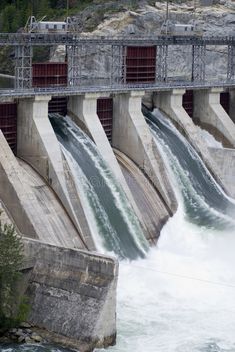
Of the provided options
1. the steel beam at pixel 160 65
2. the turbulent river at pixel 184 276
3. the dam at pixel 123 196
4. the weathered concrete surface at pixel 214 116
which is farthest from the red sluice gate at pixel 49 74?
the weathered concrete surface at pixel 214 116

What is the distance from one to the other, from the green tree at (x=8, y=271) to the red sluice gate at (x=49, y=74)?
13062 millimetres

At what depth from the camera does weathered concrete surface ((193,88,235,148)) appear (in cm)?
4666

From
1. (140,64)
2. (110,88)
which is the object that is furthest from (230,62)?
(110,88)

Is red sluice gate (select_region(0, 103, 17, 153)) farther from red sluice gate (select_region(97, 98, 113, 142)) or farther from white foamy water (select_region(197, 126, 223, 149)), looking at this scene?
white foamy water (select_region(197, 126, 223, 149))

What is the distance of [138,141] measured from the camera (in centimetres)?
3997

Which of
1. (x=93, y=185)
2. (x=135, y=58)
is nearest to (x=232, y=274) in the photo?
(x=93, y=185)

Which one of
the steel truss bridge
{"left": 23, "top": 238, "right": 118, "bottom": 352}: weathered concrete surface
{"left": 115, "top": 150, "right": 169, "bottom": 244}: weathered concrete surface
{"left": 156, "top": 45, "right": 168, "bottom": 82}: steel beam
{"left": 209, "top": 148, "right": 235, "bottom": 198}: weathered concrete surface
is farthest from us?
{"left": 156, "top": 45, "right": 168, "bottom": 82}: steel beam

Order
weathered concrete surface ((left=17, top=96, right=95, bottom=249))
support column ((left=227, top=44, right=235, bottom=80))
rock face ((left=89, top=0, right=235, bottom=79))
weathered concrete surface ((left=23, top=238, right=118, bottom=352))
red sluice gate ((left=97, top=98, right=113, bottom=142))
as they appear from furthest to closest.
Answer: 1. rock face ((left=89, top=0, right=235, bottom=79))
2. support column ((left=227, top=44, right=235, bottom=80))
3. red sluice gate ((left=97, top=98, right=113, bottom=142))
4. weathered concrete surface ((left=17, top=96, right=95, bottom=249))
5. weathered concrete surface ((left=23, top=238, right=118, bottom=352))

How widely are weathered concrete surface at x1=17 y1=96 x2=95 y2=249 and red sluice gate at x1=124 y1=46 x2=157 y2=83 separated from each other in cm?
939

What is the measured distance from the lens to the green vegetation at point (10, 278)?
1043 inches

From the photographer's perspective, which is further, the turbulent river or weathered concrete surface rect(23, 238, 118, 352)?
the turbulent river

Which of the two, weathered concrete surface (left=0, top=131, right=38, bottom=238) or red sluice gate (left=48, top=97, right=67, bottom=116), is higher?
red sluice gate (left=48, top=97, right=67, bottom=116)

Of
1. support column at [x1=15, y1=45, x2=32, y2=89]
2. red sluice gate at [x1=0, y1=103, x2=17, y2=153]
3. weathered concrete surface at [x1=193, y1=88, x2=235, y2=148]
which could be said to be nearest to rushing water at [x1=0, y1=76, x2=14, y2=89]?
weathered concrete surface at [x1=193, y1=88, x2=235, y2=148]

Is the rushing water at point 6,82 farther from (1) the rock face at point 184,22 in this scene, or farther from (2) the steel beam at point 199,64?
(2) the steel beam at point 199,64
